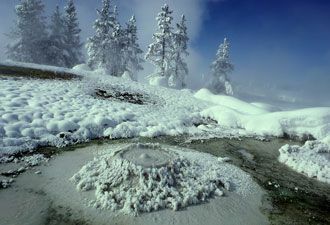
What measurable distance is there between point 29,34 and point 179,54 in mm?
20778

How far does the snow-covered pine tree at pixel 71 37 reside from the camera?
45438 mm

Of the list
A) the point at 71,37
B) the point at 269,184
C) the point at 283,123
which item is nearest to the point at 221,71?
the point at 71,37

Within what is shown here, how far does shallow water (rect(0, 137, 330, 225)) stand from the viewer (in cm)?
728

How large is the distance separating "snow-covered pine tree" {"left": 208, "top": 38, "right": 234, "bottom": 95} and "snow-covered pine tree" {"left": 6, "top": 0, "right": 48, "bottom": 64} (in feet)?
85.6

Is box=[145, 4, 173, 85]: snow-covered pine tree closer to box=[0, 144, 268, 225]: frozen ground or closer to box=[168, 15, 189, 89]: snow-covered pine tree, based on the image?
box=[168, 15, 189, 89]: snow-covered pine tree

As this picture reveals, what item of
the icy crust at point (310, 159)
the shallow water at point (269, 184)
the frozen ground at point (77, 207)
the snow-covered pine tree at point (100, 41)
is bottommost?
the frozen ground at point (77, 207)

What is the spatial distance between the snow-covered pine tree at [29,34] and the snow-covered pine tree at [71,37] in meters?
3.00

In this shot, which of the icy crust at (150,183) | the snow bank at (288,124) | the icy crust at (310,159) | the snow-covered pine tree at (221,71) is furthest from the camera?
the snow-covered pine tree at (221,71)

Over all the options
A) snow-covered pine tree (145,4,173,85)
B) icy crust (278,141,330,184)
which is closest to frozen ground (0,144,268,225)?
icy crust (278,141,330,184)

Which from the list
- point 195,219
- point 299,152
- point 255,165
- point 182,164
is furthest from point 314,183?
Result: point 195,219

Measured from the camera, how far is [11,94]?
1456 cm

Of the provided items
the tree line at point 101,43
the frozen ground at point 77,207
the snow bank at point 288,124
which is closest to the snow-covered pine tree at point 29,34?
the tree line at point 101,43

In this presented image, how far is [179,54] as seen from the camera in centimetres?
4338

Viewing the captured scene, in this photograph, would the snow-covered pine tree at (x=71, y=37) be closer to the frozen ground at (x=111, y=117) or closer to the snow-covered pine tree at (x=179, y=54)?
the snow-covered pine tree at (x=179, y=54)
